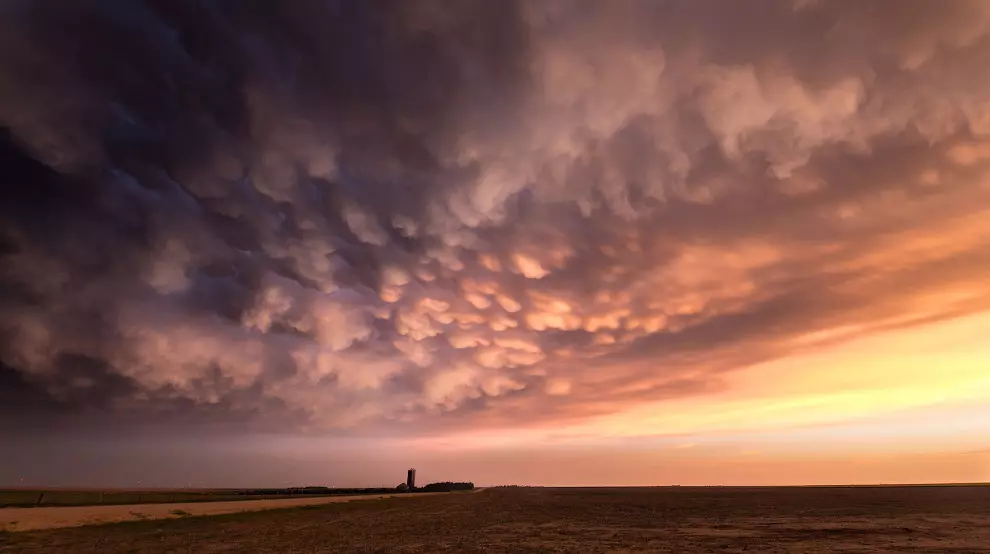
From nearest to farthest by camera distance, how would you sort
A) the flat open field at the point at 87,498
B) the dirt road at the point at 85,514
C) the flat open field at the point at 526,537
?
the flat open field at the point at 526,537, the dirt road at the point at 85,514, the flat open field at the point at 87,498

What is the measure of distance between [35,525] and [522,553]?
1906 inches

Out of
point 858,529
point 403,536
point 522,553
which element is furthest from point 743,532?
point 403,536

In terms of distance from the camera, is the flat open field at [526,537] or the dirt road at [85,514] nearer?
the flat open field at [526,537]

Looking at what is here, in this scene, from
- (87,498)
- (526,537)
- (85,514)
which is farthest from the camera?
(87,498)

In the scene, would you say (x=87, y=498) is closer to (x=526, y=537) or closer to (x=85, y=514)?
(x=85, y=514)

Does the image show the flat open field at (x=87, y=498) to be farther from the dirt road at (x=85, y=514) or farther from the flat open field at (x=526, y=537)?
the flat open field at (x=526, y=537)

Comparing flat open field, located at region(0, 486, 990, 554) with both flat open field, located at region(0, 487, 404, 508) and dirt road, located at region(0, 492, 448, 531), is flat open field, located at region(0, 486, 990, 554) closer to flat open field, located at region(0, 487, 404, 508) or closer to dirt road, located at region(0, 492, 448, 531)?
dirt road, located at region(0, 492, 448, 531)

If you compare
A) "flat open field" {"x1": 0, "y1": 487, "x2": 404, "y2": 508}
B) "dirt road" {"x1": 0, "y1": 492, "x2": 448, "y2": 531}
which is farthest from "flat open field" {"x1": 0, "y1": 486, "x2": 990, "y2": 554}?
"flat open field" {"x1": 0, "y1": 487, "x2": 404, "y2": 508}

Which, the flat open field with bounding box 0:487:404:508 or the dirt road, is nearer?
the dirt road

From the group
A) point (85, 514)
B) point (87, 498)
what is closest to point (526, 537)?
point (85, 514)

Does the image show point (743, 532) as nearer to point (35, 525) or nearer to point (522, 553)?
point (522, 553)

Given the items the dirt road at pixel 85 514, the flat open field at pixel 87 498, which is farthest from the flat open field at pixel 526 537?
the flat open field at pixel 87 498

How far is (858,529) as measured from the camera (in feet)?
150

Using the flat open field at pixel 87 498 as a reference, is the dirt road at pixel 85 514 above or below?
above
